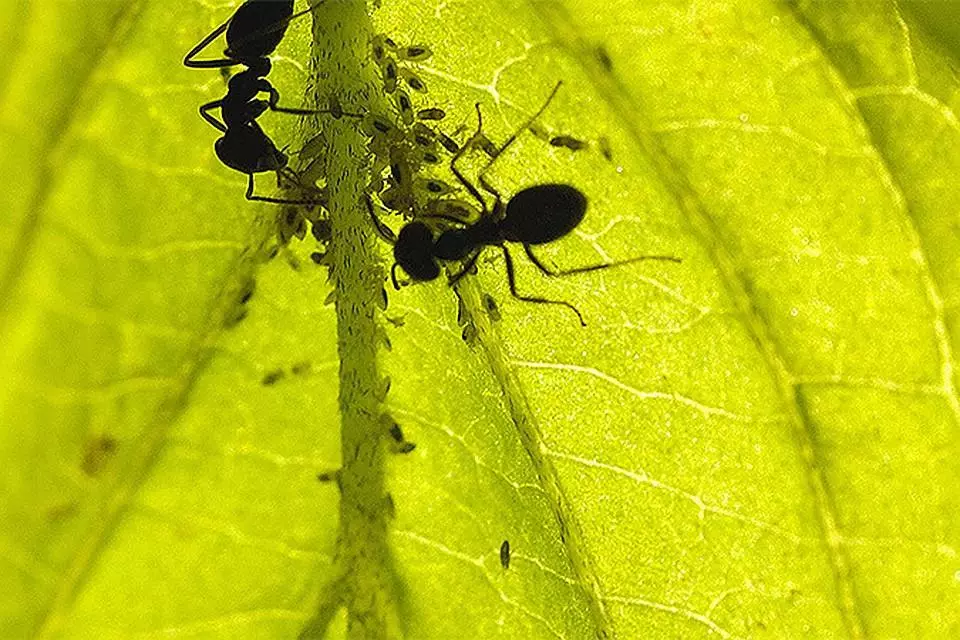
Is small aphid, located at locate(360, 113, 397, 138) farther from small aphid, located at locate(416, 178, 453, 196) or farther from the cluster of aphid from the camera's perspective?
small aphid, located at locate(416, 178, 453, 196)

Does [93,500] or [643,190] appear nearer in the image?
[93,500]

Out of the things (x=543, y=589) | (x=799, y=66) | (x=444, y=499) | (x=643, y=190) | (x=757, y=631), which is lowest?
(x=757, y=631)

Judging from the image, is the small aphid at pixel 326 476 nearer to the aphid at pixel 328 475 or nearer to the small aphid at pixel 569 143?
the aphid at pixel 328 475

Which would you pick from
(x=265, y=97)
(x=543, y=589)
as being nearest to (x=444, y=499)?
(x=543, y=589)

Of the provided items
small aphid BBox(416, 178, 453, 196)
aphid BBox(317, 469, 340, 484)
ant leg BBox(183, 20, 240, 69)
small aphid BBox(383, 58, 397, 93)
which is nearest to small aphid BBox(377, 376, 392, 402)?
aphid BBox(317, 469, 340, 484)

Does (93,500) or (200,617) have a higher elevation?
(93,500)

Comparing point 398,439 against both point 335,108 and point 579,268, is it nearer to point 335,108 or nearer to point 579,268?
point 579,268

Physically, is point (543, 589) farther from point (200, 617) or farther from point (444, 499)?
point (200, 617)
